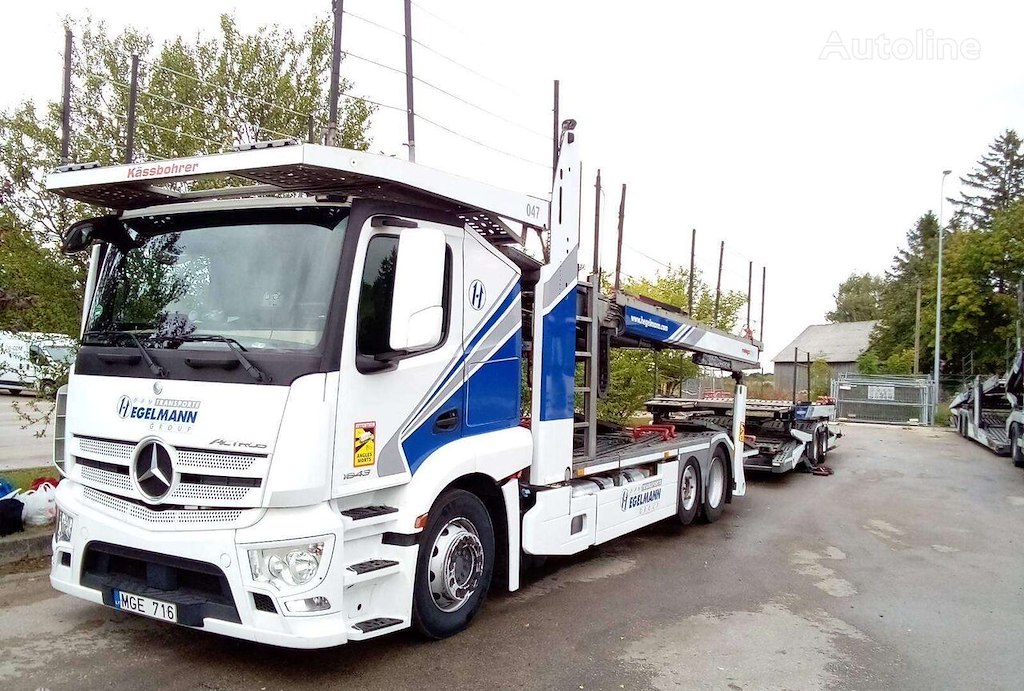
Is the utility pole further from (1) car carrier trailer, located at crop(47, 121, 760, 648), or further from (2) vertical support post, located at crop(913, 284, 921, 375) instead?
(2) vertical support post, located at crop(913, 284, 921, 375)

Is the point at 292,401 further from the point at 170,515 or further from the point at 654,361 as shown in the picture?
the point at 654,361

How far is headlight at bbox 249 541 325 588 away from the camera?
4051 mm

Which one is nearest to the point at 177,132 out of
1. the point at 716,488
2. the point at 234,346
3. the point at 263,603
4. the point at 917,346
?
the point at 234,346

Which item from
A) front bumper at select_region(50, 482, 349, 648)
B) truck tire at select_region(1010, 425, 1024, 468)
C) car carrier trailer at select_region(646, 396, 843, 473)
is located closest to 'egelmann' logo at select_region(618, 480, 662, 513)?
car carrier trailer at select_region(646, 396, 843, 473)

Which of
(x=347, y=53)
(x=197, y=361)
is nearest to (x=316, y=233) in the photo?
(x=197, y=361)

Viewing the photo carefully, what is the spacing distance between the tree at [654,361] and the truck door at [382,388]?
6.60m

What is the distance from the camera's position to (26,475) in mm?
9086

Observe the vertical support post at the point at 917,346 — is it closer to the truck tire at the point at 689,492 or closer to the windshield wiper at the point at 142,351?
the truck tire at the point at 689,492

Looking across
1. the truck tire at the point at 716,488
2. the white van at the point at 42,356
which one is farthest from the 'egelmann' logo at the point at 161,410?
the truck tire at the point at 716,488

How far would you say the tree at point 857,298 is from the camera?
88.9 meters

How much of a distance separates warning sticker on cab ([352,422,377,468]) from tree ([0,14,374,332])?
4.54 m

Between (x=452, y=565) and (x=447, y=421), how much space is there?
935mm

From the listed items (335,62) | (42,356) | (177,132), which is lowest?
(42,356)

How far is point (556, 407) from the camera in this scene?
639 cm
